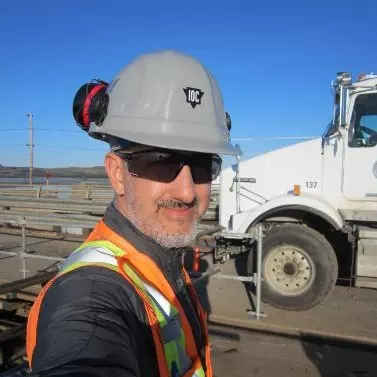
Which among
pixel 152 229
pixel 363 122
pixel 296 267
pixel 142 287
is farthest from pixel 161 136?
pixel 363 122

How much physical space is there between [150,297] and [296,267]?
197 inches

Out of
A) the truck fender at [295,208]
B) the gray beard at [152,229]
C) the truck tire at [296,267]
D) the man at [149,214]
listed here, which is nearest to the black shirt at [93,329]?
the man at [149,214]

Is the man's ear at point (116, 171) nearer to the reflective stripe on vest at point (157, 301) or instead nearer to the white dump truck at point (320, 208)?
the reflective stripe on vest at point (157, 301)

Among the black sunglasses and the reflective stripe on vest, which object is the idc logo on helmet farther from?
the reflective stripe on vest

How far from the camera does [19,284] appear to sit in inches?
119

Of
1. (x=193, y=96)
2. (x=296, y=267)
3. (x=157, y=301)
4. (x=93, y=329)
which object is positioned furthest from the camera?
(x=296, y=267)

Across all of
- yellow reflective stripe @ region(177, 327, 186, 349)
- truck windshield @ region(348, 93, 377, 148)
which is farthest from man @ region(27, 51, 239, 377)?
truck windshield @ region(348, 93, 377, 148)

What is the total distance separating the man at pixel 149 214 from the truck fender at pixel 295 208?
4.61m

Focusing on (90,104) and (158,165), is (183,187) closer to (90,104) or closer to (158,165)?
(158,165)

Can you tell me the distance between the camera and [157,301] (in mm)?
1243

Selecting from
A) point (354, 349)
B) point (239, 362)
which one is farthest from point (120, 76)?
point (354, 349)

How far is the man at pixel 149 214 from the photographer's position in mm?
1065

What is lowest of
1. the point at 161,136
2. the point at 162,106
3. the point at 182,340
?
the point at 182,340

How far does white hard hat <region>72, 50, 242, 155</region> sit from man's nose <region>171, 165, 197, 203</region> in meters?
0.10
